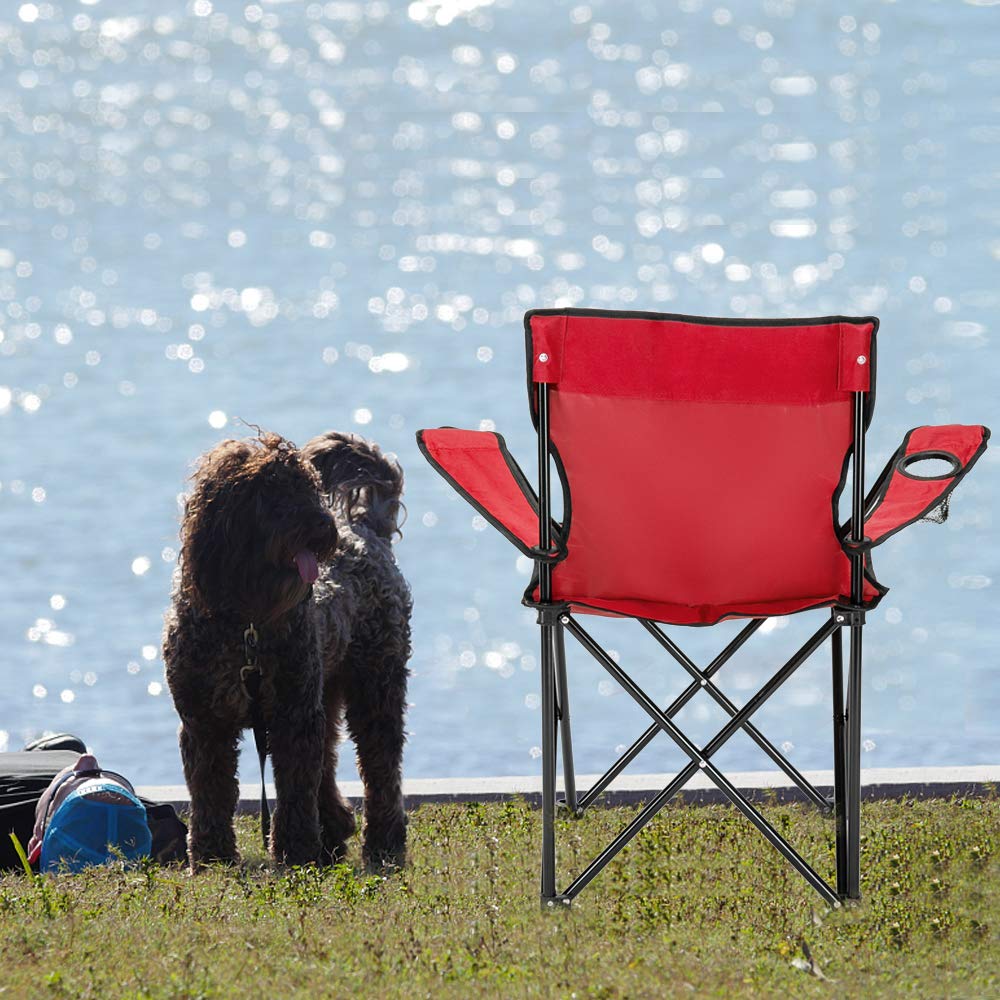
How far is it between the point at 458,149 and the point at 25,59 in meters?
9.32

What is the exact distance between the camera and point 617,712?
38.5 ft

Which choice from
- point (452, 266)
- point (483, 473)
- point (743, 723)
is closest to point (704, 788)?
point (743, 723)

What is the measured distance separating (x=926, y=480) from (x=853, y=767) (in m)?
0.84

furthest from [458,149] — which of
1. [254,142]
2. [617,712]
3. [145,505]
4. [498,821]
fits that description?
[498,821]

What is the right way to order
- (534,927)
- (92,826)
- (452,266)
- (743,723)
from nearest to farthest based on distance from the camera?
(534,927) → (743,723) → (92,826) → (452,266)

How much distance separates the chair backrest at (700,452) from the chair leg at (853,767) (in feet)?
0.75

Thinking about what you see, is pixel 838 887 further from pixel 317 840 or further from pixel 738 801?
pixel 317 840

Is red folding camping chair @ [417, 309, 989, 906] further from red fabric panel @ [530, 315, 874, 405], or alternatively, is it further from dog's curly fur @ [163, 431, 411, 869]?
dog's curly fur @ [163, 431, 411, 869]

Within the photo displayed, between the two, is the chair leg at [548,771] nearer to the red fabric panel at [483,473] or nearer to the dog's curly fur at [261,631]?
the red fabric panel at [483,473]

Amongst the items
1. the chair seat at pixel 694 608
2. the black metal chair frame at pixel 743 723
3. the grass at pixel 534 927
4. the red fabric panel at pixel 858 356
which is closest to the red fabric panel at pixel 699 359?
the red fabric panel at pixel 858 356

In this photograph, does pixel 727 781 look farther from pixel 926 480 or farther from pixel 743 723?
pixel 926 480

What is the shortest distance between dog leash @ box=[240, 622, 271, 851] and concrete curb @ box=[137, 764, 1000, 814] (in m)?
0.61

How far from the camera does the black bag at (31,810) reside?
18.9 ft

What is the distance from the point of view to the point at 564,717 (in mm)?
5754
